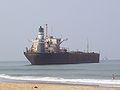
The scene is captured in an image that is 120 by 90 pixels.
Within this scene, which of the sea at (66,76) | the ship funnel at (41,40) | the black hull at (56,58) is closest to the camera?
the sea at (66,76)

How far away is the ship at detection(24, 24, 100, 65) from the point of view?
96750mm

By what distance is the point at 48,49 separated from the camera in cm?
10312

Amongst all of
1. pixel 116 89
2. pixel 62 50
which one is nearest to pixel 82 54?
pixel 62 50

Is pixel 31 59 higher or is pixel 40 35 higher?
pixel 40 35

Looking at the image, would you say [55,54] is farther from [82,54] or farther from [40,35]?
[82,54]

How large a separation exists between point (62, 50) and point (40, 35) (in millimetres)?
9795

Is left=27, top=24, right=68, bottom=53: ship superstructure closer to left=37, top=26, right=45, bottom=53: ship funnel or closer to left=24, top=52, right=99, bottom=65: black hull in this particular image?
left=37, top=26, right=45, bottom=53: ship funnel

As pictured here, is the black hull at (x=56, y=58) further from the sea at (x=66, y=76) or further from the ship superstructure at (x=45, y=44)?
the sea at (x=66, y=76)

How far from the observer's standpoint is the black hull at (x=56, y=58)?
96.2 metres

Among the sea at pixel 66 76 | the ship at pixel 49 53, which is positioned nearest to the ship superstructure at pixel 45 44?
the ship at pixel 49 53

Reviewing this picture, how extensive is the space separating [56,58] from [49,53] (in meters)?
3.14

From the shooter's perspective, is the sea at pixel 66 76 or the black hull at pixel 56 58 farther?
the black hull at pixel 56 58

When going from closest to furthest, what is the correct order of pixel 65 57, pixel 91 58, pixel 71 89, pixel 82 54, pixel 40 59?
1. pixel 71 89
2. pixel 40 59
3. pixel 65 57
4. pixel 82 54
5. pixel 91 58

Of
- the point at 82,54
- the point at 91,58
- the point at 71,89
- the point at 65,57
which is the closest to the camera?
the point at 71,89
